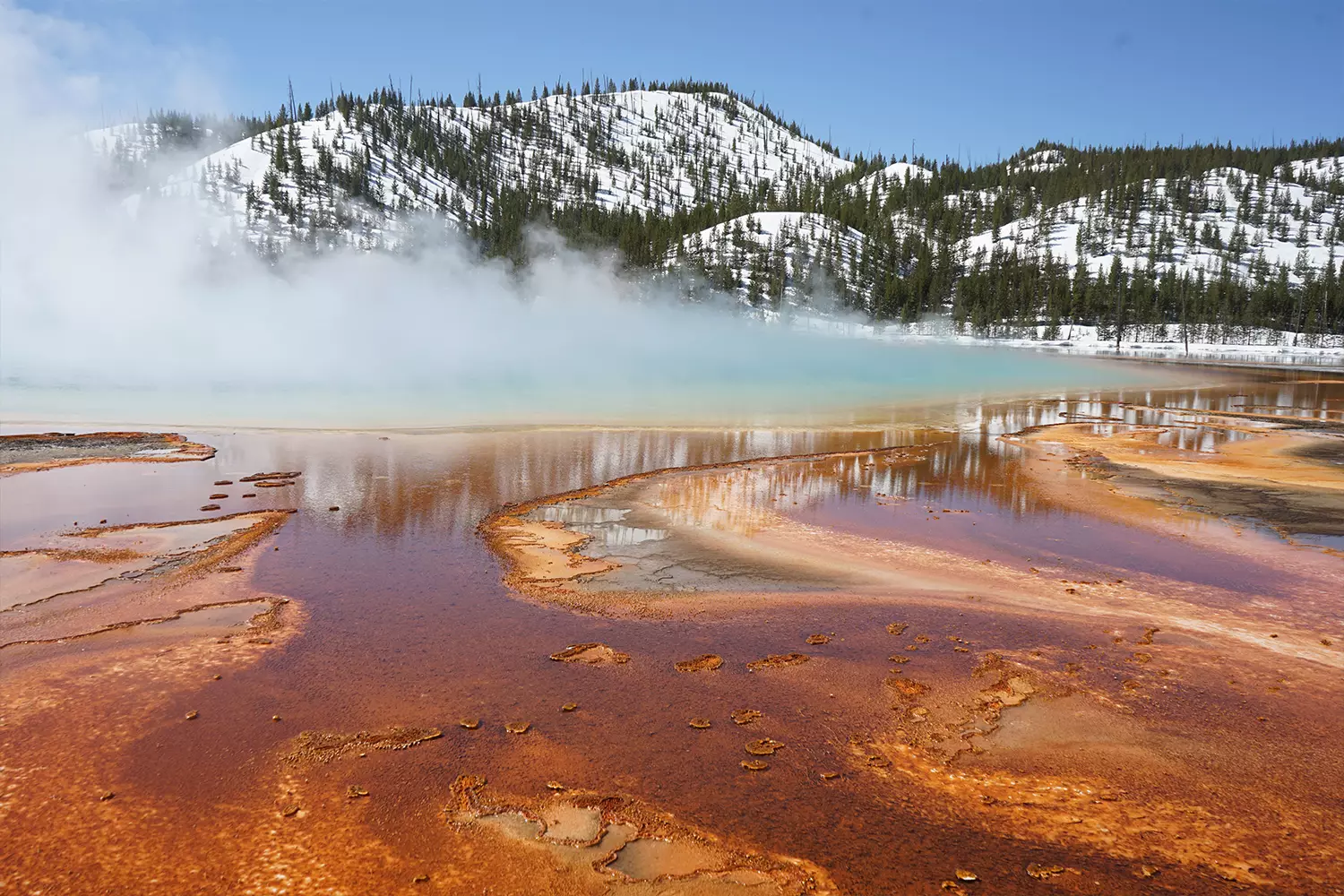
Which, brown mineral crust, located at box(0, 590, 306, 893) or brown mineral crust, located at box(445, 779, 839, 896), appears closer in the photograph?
brown mineral crust, located at box(445, 779, 839, 896)

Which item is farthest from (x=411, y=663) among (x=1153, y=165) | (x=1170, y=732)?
(x=1153, y=165)

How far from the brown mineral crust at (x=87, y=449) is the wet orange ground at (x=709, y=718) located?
4.20 meters

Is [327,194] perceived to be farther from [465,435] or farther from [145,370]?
[465,435]

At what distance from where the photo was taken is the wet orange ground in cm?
432

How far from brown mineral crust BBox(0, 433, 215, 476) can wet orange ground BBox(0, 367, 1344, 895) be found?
4196 mm

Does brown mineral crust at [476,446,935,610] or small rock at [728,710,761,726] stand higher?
brown mineral crust at [476,446,935,610]

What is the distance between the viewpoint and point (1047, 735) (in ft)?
18.4

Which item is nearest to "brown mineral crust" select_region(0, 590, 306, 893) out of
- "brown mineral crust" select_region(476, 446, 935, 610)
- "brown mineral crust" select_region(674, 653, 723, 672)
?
"brown mineral crust" select_region(476, 446, 935, 610)

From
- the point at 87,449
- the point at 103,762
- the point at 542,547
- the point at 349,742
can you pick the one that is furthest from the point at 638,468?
the point at 87,449

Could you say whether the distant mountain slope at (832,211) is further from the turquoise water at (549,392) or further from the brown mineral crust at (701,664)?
the brown mineral crust at (701,664)

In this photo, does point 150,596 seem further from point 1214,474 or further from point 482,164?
point 482,164

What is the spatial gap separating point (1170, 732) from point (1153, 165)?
156 metres

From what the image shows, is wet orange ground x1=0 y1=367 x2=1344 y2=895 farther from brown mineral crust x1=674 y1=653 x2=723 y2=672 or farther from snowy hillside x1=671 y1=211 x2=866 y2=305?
snowy hillside x1=671 y1=211 x2=866 y2=305

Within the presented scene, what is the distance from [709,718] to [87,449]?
16202mm
